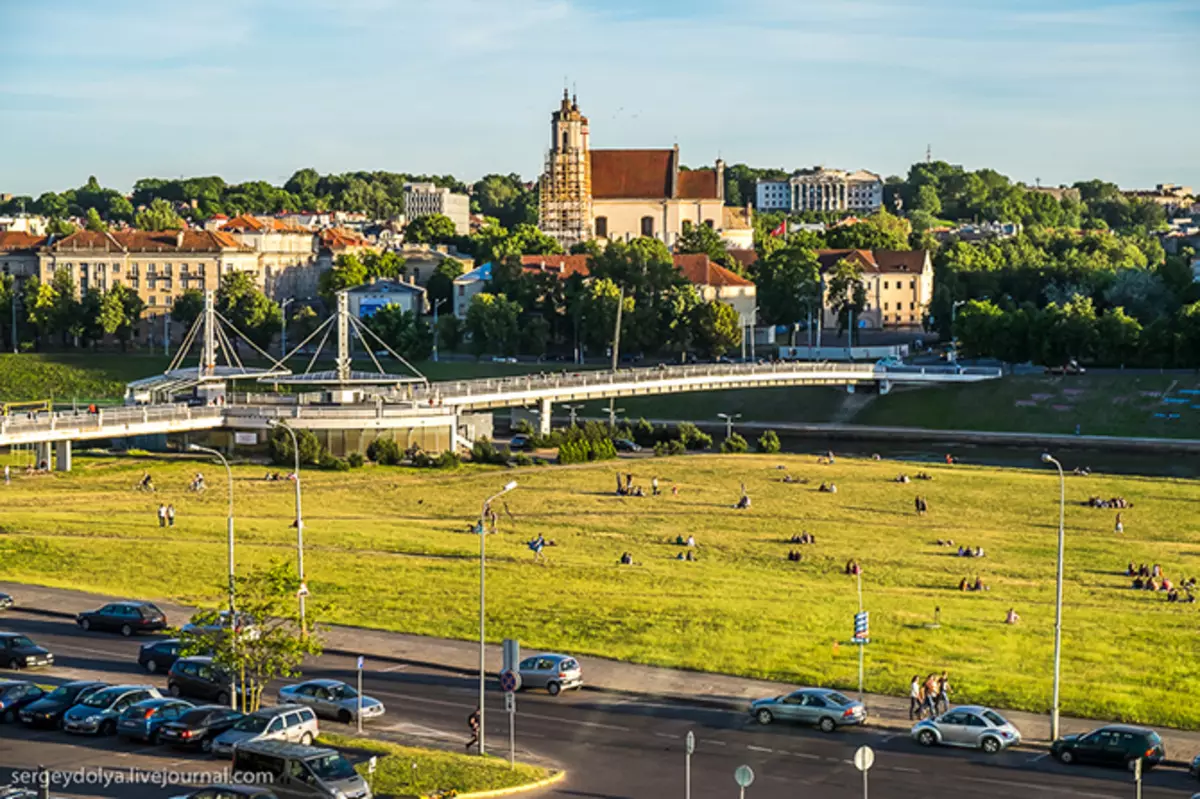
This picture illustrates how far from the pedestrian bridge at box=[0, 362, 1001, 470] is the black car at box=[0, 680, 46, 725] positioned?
42531 mm

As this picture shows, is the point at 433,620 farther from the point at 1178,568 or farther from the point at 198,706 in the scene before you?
A: the point at 1178,568

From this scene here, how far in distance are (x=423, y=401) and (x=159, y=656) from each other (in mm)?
55999

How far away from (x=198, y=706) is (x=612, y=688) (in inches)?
415

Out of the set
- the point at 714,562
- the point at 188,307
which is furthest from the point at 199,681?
the point at 188,307

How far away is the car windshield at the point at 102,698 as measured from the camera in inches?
1502

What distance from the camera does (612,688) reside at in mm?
44094

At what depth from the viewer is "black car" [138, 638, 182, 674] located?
44.4m

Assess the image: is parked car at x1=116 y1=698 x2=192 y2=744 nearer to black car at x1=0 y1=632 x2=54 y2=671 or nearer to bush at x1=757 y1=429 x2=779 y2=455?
black car at x1=0 y1=632 x2=54 y2=671

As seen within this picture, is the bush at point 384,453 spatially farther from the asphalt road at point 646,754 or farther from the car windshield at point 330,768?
the car windshield at point 330,768

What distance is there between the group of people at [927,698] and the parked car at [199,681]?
601 inches

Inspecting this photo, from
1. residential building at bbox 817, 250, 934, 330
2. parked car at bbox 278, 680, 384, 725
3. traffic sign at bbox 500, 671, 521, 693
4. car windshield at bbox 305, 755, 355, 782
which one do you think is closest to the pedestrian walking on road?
traffic sign at bbox 500, 671, 521, 693

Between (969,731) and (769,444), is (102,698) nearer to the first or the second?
(969,731)

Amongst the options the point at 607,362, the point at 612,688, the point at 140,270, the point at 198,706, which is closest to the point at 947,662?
the point at 612,688

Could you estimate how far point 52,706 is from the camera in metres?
38.3
